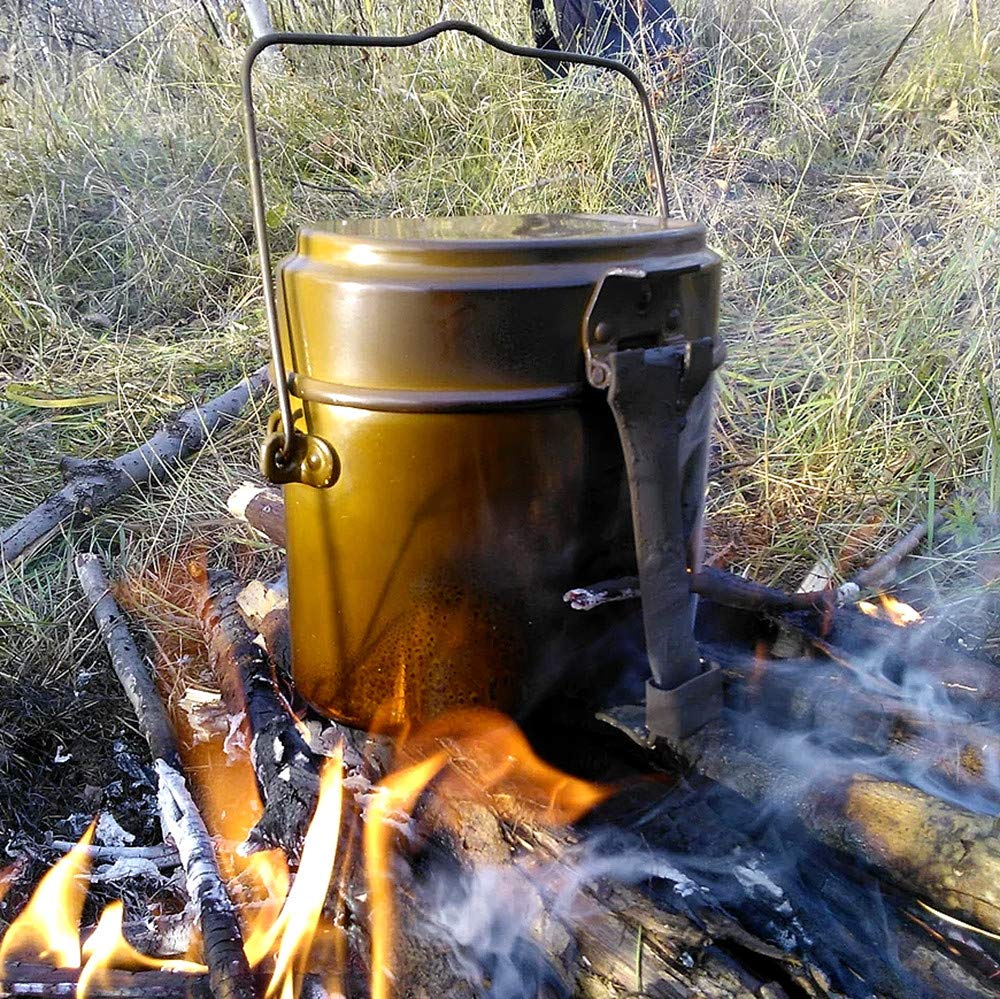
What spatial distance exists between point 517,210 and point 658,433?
2906mm

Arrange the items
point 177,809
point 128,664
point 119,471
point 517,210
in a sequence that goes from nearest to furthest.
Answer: point 177,809
point 128,664
point 119,471
point 517,210

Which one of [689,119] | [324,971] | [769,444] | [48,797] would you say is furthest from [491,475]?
[689,119]

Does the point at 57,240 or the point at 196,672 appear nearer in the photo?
the point at 196,672

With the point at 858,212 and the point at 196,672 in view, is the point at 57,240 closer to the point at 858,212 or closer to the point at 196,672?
the point at 196,672

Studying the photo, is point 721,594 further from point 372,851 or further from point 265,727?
point 265,727

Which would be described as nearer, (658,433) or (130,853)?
(658,433)

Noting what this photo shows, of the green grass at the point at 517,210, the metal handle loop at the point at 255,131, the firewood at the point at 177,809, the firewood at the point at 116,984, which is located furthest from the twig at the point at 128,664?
the metal handle loop at the point at 255,131

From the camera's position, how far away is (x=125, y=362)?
3.80 metres

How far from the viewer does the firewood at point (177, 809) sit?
1337 millimetres

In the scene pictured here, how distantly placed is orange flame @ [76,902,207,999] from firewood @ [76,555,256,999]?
0.09 metres

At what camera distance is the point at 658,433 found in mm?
1248

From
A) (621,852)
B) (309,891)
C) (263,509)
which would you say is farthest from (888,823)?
(263,509)

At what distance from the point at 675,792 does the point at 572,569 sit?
0.35 metres

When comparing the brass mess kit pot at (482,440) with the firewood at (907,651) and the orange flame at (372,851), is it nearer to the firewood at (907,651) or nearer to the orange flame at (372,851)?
the orange flame at (372,851)
